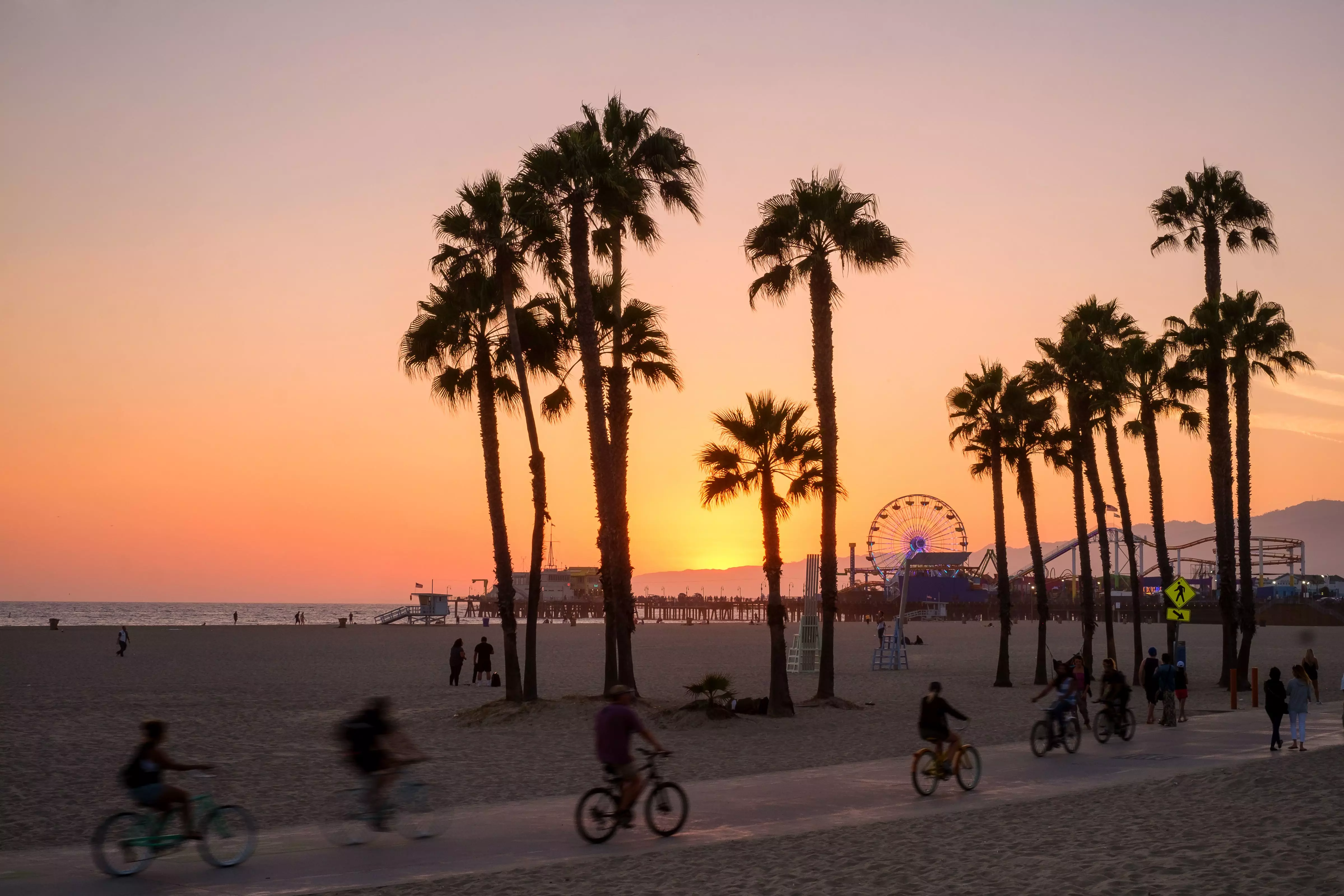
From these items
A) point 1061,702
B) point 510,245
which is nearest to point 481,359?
point 510,245

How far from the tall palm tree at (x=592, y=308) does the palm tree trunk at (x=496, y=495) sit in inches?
91.7

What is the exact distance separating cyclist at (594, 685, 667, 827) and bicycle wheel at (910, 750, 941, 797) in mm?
4440

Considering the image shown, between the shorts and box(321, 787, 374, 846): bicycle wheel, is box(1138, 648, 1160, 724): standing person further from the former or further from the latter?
the shorts

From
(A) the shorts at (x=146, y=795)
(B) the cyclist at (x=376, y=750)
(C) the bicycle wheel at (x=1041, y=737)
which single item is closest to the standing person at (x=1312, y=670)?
(C) the bicycle wheel at (x=1041, y=737)

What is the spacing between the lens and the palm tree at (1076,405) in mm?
39469

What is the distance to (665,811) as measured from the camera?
12766mm

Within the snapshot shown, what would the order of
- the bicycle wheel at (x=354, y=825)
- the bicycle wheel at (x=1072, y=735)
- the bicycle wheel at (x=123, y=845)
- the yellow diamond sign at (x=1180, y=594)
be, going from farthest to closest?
the yellow diamond sign at (x=1180, y=594), the bicycle wheel at (x=1072, y=735), the bicycle wheel at (x=354, y=825), the bicycle wheel at (x=123, y=845)

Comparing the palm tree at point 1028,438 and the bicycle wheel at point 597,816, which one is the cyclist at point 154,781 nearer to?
the bicycle wheel at point 597,816

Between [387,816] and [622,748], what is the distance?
2.47 meters

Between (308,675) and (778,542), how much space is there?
2348 cm

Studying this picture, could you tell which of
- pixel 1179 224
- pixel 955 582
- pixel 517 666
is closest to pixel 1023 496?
pixel 1179 224

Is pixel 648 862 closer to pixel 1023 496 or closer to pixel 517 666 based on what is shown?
pixel 517 666

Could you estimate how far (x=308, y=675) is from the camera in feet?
148

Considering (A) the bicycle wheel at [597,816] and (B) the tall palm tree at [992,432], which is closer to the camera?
(A) the bicycle wheel at [597,816]
